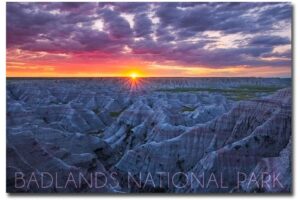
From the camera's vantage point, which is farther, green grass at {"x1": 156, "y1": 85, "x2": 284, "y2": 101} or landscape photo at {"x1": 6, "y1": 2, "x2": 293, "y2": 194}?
green grass at {"x1": 156, "y1": 85, "x2": 284, "y2": 101}

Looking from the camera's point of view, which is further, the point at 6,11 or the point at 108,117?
the point at 108,117

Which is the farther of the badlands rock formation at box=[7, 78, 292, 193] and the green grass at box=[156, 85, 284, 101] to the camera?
the green grass at box=[156, 85, 284, 101]

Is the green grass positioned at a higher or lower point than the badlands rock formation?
higher

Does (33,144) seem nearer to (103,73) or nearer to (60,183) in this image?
(60,183)
